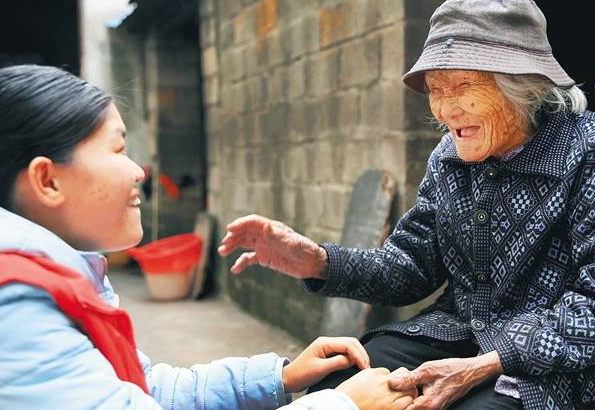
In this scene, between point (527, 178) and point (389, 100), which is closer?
point (527, 178)

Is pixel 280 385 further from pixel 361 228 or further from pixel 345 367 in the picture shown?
pixel 361 228

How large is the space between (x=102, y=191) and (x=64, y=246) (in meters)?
0.12

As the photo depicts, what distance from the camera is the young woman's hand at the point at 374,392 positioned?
4.55ft

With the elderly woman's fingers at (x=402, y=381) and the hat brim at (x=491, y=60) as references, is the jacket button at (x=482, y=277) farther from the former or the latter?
the hat brim at (x=491, y=60)

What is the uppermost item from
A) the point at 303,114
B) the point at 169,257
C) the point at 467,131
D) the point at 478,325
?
the point at 303,114

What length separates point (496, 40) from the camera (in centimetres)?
161

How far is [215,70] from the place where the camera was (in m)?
5.81

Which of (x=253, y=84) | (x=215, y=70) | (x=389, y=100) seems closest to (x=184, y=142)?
(x=215, y=70)

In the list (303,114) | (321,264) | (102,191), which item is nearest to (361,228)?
(303,114)

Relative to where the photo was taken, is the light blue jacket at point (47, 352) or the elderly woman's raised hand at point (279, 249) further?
the elderly woman's raised hand at point (279, 249)

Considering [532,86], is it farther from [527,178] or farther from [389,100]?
[389,100]

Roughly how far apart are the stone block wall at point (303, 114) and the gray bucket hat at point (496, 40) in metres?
1.41

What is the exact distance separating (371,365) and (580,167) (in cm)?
70

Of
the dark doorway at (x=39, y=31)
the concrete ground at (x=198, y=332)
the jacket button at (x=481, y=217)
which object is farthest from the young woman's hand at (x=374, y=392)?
the dark doorway at (x=39, y=31)
